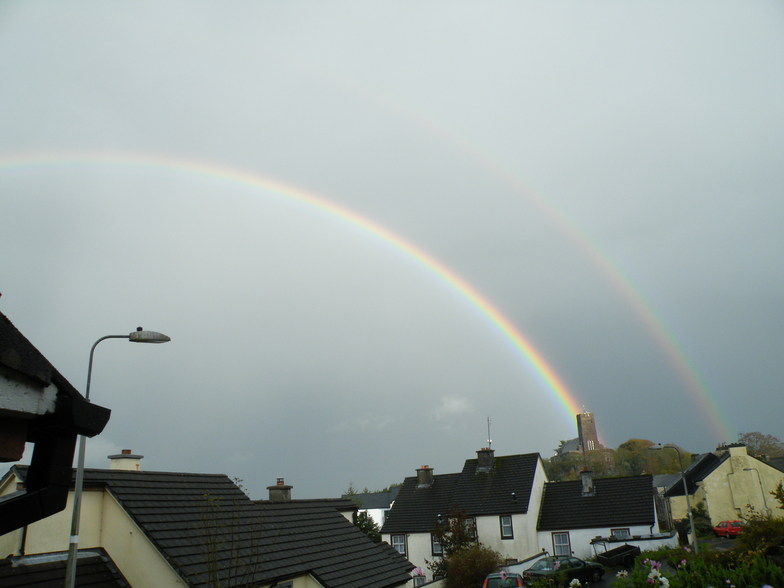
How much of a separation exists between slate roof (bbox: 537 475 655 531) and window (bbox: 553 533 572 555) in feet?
2.01

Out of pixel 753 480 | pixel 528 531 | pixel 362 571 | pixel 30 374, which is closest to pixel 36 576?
pixel 362 571

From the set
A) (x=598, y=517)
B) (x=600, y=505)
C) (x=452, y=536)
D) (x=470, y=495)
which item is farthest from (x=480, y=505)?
(x=600, y=505)

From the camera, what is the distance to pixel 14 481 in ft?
51.3

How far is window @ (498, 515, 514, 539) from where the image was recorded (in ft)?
141

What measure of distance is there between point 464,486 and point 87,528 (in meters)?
36.9

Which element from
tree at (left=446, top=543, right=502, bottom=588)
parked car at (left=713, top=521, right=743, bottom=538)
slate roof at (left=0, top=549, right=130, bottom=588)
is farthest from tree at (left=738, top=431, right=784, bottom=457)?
slate roof at (left=0, top=549, right=130, bottom=588)

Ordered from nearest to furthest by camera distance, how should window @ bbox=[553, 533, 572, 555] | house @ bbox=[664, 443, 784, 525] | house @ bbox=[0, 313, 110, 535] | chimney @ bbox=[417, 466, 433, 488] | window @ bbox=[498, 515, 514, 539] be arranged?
1. house @ bbox=[0, 313, 110, 535]
2. window @ bbox=[498, 515, 514, 539]
3. window @ bbox=[553, 533, 572, 555]
4. chimney @ bbox=[417, 466, 433, 488]
5. house @ bbox=[664, 443, 784, 525]

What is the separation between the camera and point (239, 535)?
17531 mm

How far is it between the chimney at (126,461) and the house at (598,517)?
31.3 m

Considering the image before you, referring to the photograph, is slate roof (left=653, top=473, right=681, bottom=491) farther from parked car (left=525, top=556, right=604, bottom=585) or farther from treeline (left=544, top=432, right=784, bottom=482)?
parked car (left=525, top=556, right=604, bottom=585)

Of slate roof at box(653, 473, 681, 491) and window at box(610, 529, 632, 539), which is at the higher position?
slate roof at box(653, 473, 681, 491)

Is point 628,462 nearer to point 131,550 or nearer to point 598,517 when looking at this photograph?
point 598,517

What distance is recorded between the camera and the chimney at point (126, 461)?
19672mm

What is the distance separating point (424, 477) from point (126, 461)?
3519 centimetres
